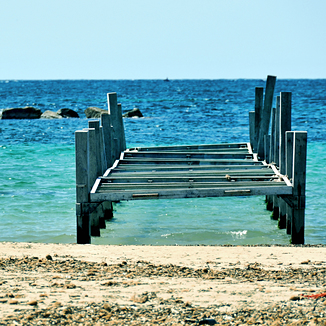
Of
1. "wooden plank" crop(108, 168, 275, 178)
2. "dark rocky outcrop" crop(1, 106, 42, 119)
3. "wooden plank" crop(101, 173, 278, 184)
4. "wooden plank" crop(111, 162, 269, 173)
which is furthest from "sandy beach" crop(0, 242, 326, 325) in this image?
"dark rocky outcrop" crop(1, 106, 42, 119)

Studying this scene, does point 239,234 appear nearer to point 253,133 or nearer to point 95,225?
point 95,225

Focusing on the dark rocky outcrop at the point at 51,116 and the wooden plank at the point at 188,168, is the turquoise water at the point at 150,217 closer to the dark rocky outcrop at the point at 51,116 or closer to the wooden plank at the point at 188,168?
the wooden plank at the point at 188,168

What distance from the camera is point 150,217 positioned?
40.5ft

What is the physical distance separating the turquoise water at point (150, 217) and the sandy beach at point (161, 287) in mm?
2603

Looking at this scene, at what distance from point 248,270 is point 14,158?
53.8ft

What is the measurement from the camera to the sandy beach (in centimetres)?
468

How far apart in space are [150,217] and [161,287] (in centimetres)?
680

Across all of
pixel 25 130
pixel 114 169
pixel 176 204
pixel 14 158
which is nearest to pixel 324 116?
pixel 25 130

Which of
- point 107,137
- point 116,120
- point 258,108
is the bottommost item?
point 107,137

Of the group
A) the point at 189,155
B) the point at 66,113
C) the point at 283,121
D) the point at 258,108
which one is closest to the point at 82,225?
the point at 283,121

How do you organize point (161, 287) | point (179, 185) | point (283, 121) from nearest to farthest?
point (161, 287)
point (179, 185)
point (283, 121)

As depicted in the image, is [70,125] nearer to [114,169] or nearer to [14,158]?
[14,158]

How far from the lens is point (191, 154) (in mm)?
13062

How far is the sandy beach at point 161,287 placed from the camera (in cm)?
468
